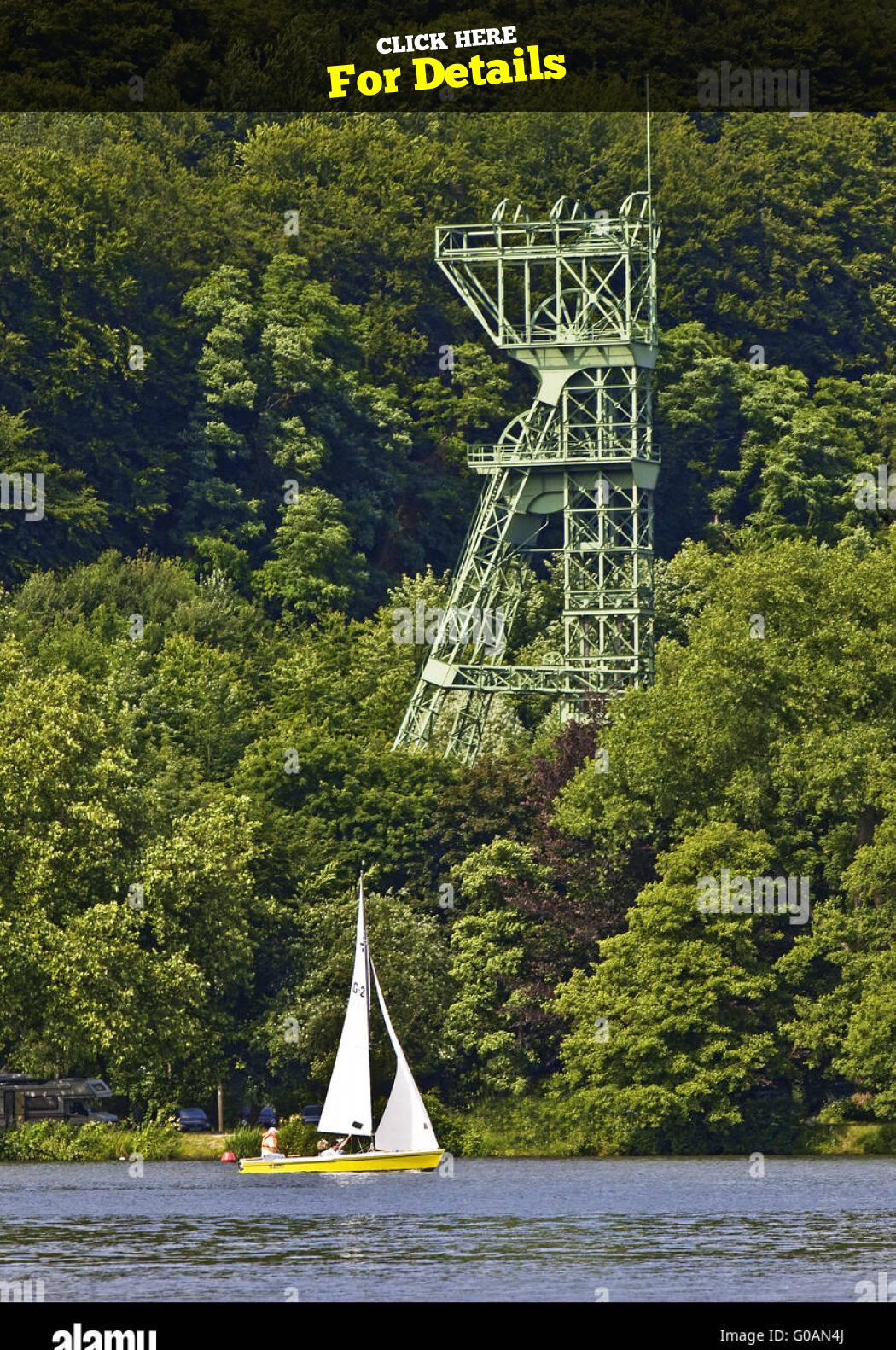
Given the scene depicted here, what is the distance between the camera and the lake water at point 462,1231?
203 ft

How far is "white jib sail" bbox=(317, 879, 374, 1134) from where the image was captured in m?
83.9

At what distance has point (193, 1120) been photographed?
93.2m

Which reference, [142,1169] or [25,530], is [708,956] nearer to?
[142,1169]

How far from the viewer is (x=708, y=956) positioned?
89875 millimetres

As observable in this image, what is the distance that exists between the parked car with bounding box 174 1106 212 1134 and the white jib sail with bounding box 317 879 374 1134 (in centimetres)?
A: 723

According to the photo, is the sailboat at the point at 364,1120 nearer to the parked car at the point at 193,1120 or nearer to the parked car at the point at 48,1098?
the parked car at the point at 48,1098

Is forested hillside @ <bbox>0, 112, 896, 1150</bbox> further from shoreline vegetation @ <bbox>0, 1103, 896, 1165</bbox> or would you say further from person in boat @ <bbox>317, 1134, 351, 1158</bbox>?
person in boat @ <bbox>317, 1134, 351, 1158</bbox>

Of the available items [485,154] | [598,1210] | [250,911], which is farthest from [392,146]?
[598,1210]

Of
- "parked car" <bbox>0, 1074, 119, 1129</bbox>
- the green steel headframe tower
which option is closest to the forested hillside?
"parked car" <bbox>0, 1074, 119, 1129</bbox>

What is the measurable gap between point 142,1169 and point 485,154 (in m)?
56.7

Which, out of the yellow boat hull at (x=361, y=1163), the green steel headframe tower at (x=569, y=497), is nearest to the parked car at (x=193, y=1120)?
the yellow boat hull at (x=361, y=1163)

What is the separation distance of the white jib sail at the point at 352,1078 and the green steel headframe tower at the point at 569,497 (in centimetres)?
2104

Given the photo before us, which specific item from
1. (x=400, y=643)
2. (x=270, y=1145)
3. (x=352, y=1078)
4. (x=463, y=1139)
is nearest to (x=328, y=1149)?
(x=270, y=1145)

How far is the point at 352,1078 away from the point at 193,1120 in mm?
9875
